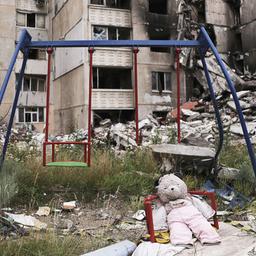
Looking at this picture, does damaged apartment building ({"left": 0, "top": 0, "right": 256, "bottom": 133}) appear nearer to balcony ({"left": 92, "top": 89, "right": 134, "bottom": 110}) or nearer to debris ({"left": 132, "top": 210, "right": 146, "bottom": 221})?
balcony ({"left": 92, "top": 89, "right": 134, "bottom": 110})

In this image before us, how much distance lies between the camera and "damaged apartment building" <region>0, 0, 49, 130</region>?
22266 mm

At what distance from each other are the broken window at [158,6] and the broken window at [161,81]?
13.2 ft

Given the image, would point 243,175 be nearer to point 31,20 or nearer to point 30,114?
point 30,114

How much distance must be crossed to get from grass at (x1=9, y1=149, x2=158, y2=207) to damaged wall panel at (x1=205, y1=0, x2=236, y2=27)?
745 inches

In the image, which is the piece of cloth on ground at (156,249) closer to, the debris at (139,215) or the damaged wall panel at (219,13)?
the debris at (139,215)

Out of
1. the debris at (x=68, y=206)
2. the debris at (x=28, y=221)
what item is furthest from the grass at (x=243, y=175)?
the debris at (x=28, y=221)

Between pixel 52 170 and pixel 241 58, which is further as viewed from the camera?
pixel 241 58

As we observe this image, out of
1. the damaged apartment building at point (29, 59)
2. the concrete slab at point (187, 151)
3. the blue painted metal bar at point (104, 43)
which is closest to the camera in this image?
the blue painted metal bar at point (104, 43)

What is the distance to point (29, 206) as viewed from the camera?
4355 mm

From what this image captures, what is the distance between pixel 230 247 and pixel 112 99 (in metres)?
16.9

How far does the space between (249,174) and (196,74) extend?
16.3 meters

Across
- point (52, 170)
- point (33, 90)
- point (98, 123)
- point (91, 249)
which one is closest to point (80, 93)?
point (98, 123)

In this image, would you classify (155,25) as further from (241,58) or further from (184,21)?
(241,58)

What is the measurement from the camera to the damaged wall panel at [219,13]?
22.1 metres
